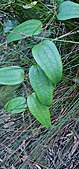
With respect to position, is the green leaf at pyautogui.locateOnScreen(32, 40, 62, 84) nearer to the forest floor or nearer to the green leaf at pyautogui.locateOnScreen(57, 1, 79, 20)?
the green leaf at pyautogui.locateOnScreen(57, 1, 79, 20)

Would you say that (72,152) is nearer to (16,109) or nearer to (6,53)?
(16,109)

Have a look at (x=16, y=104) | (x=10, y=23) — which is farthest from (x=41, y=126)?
(x=10, y=23)

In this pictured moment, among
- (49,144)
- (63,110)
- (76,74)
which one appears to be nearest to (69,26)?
(76,74)

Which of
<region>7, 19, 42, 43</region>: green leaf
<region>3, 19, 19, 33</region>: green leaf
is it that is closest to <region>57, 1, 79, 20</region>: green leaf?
<region>7, 19, 42, 43</region>: green leaf

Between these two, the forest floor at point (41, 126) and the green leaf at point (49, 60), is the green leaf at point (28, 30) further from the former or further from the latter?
the forest floor at point (41, 126)

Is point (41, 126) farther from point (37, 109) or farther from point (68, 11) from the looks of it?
point (68, 11)

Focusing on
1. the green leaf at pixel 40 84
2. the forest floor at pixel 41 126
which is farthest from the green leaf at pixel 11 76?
the forest floor at pixel 41 126

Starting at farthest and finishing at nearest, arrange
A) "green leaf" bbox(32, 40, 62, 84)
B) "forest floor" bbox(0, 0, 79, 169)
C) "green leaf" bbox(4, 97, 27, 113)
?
"forest floor" bbox(0, 0, 79, 169) → "green leaf" bbox(4, 97, 27, 113) → "green leaf" bbox(32, 40, 62, 84)
